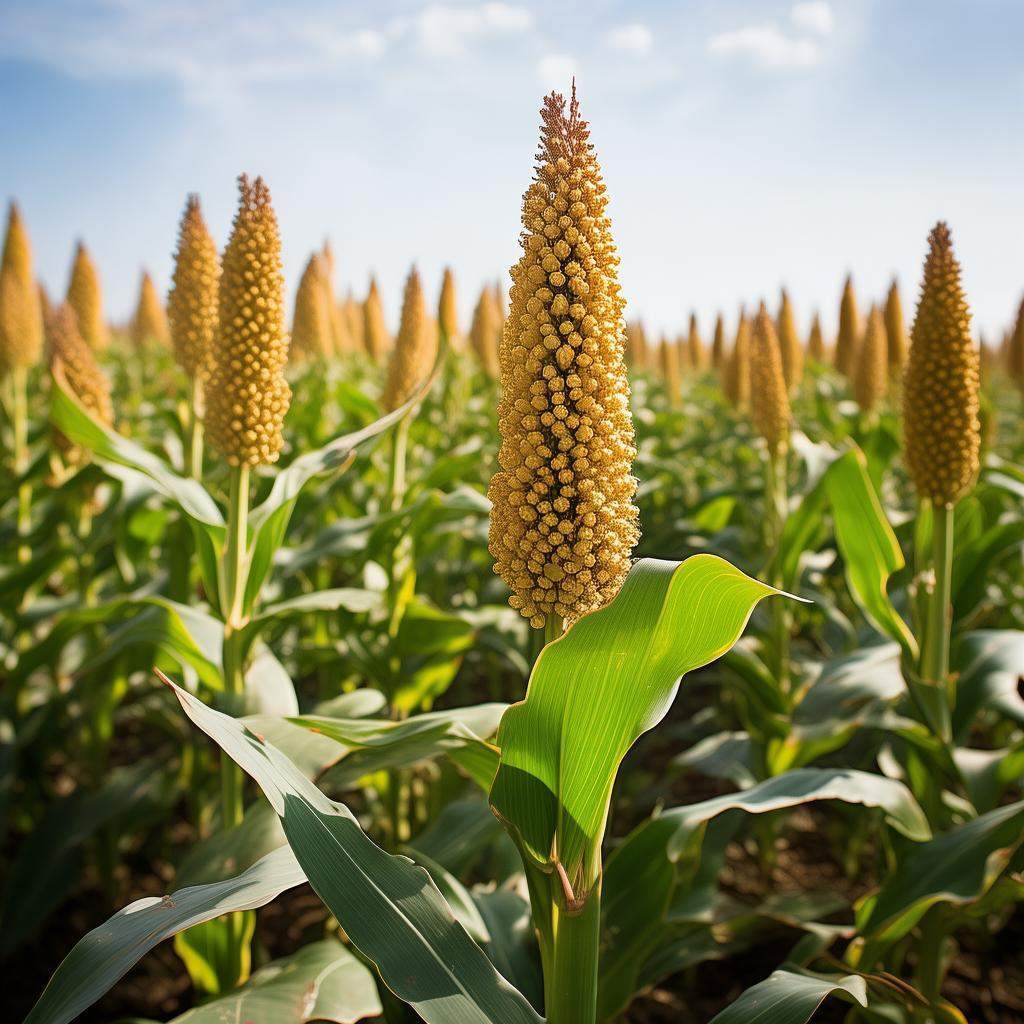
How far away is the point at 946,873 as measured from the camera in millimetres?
2246

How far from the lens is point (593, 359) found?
1.55m

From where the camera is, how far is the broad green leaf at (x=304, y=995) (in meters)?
1.96

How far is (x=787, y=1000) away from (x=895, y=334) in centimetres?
608

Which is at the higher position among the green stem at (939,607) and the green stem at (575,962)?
the green stem at (939,607)

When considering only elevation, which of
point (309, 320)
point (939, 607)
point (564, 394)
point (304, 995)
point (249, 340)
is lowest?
point (304, 995)

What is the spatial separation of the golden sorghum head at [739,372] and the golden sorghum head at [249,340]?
4.75m

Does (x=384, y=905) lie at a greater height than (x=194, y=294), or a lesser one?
lesser

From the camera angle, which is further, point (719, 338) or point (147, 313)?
point (719, 338)

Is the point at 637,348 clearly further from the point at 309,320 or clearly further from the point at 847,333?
the point at 309,320

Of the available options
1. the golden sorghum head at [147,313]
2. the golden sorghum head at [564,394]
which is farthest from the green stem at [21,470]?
the golden sorghum head at [147,313]

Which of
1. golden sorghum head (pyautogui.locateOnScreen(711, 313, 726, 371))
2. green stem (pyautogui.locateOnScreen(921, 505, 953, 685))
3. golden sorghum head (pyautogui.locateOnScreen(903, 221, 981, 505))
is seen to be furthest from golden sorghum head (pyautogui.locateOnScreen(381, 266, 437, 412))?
golden sorghum head (pyautogui.locateOnScreen(711, 313, 726, 371))

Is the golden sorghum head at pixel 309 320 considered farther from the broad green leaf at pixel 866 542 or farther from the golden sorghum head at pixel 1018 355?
the golden sorghum head at pixel 1018 355

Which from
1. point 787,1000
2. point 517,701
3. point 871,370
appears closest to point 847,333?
point 871,370

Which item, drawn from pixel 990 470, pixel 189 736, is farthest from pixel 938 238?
pixel 189 736
